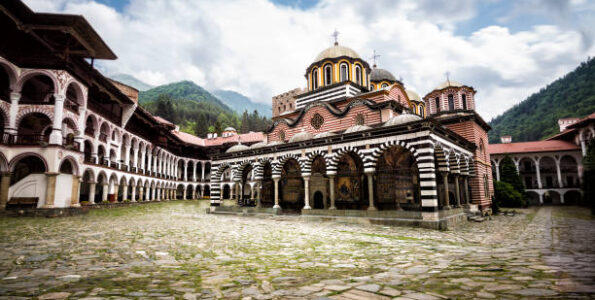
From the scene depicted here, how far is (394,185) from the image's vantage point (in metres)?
17.9

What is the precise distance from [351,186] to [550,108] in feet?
251

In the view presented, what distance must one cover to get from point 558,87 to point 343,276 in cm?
10008

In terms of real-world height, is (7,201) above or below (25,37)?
below

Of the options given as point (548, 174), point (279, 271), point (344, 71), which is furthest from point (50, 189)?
point (548, 174)

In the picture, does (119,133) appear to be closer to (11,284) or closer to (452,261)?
(11,284)

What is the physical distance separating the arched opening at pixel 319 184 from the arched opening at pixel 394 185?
10.4 feet

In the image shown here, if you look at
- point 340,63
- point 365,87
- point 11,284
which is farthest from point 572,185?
point 11,284

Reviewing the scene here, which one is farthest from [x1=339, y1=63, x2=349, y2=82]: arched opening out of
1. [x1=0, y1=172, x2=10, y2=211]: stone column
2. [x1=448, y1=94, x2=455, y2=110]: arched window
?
[x1=0, y1=172, x2=10, y2=211]: stone column

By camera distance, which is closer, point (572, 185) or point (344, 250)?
point (344, 250)

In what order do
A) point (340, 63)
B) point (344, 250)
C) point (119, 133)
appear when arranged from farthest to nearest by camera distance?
point (119, 133), point (340, 63), point (344, 250)

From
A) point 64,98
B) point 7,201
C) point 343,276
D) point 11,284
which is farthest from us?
point 64,98

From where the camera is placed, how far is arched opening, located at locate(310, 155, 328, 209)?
19.6 metres

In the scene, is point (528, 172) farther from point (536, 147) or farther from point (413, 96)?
point (413, 96)

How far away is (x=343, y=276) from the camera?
4.43 meters
